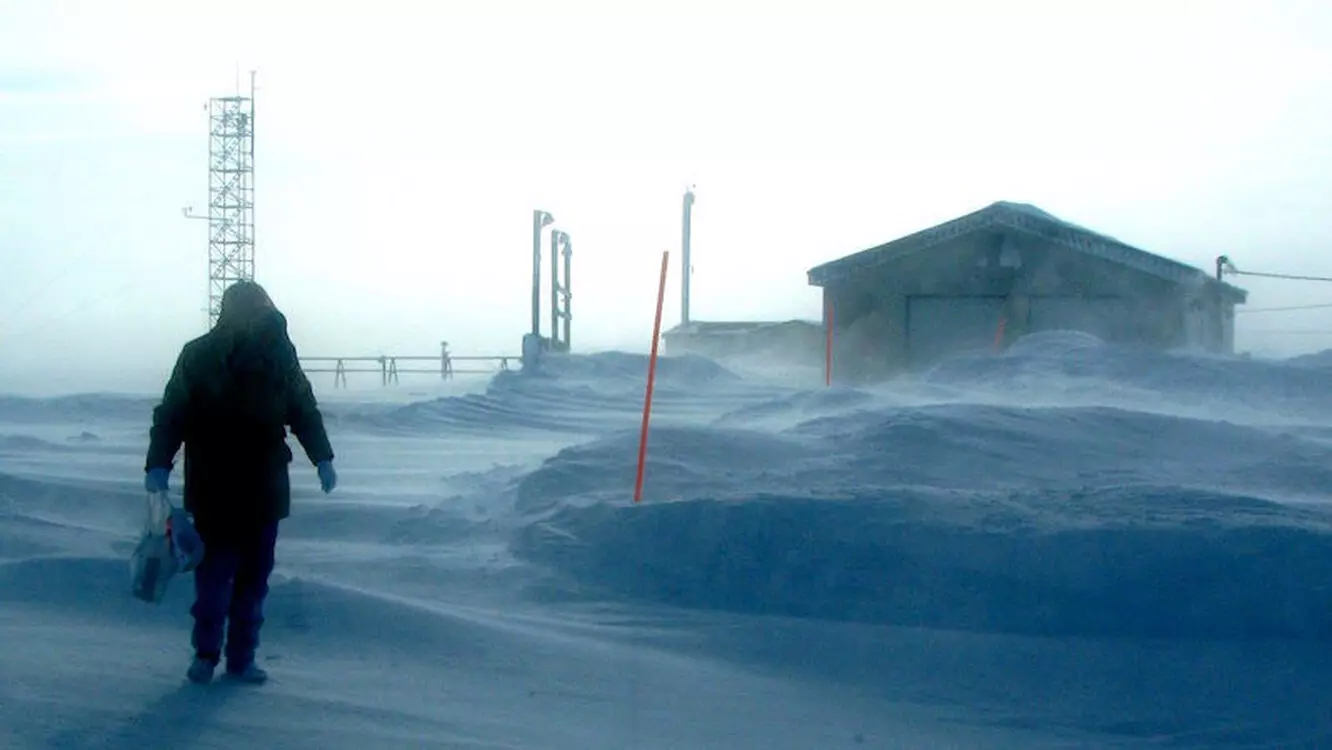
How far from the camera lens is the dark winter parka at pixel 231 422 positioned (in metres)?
5.11

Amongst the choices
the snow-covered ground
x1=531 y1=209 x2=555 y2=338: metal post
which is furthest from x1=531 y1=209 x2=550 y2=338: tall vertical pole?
the snow-covered ground

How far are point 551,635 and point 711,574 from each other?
121 centimetres

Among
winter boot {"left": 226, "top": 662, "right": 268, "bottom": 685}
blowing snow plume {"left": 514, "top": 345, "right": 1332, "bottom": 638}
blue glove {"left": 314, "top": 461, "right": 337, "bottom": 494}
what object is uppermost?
blue glove {"left": 314, "top": 461, "right": 337, "bottom": 494}

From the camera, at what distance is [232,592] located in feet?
17.5

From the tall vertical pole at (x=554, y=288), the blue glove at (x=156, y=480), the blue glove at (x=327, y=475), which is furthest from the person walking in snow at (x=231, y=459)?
the tall vertical pole at (x=554, y=288)

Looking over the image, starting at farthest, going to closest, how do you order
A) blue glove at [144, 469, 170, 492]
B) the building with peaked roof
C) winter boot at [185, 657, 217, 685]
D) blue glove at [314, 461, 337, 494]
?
1. the building with peaked roof
2. blue glove at [314, 461, 337, 494]
3. winter boot at [185, 657, 217, 685]
4. blue glove at [144, 469, 170, 492]

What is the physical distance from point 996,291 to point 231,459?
20835 millimetres

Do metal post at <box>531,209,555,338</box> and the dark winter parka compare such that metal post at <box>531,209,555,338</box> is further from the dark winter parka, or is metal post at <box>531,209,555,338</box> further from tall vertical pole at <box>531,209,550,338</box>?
the dark winter parka

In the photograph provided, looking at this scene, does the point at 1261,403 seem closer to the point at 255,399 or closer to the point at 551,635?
the point at 551,635

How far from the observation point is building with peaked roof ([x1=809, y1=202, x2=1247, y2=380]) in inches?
937

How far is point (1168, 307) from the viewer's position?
23.8m

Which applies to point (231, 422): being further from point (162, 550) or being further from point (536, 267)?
point (536, 267)

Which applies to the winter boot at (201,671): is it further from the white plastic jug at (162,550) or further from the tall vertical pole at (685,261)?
the tall vertical pole at (685,261)

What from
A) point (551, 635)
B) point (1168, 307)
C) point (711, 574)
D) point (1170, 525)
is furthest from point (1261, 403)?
point (551, 635)
